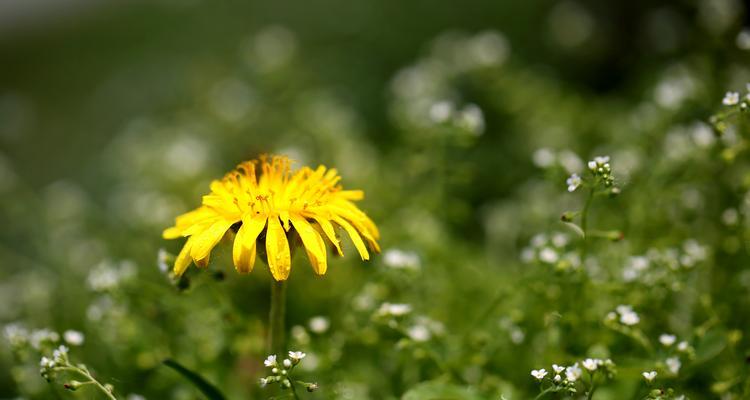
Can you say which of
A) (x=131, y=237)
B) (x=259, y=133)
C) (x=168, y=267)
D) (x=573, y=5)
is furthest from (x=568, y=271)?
(x=573, y=5)

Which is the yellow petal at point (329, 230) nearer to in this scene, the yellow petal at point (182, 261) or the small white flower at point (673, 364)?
the yellow petal at point (182, 261)

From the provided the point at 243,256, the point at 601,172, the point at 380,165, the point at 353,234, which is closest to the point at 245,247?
the point at 243,256

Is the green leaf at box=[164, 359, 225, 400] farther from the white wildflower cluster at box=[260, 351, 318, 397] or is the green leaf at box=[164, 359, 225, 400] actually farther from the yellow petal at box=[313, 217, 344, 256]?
the yellow petal at box=[313, 217, 344, 256]

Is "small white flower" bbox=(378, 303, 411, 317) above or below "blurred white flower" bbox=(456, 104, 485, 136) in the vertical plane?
below

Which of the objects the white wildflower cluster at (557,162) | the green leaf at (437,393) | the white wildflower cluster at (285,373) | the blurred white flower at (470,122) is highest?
the blurred white flower at (470,122)

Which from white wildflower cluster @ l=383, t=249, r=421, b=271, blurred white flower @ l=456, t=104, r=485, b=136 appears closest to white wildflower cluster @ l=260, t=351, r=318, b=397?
white wildflower cluster @ l=383, t=249, r=421, b=271

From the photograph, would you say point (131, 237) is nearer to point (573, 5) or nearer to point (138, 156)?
point (138, 156)

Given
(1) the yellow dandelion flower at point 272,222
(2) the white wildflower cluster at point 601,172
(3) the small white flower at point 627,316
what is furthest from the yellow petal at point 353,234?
(3) the small white flower at point 627,316

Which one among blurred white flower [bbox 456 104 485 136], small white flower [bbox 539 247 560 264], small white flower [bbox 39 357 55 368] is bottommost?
small white flower [bbox 39 357 55 368]
